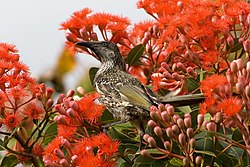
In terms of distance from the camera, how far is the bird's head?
13.7ft

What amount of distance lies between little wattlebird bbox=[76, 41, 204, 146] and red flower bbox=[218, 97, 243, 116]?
43 cm

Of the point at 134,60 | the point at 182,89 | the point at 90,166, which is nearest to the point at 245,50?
the point at 182,89

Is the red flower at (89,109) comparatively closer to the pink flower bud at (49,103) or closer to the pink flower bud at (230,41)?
the pink flower bud at (49,103)

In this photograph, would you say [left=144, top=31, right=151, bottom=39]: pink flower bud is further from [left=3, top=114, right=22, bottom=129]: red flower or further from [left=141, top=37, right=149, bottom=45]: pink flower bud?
[left=3, top=114, right=22, bottom=129]: red flower

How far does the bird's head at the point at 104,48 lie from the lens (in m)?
4.17

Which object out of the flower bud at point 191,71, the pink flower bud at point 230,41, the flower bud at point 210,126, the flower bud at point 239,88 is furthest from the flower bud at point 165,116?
the pink flower bud at point 230,41

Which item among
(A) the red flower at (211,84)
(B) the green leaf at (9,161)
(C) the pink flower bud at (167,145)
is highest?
(A) the red flower at (211,84)

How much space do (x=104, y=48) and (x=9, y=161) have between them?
86 centimetres

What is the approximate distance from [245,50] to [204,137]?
21.8 inches

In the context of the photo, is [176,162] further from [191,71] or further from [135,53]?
[135,53]

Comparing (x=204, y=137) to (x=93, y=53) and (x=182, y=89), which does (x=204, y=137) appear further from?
(x=93, y=53)

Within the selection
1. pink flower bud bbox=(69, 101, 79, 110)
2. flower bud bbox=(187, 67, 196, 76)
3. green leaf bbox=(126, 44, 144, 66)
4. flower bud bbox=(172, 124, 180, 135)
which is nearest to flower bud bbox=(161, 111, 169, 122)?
flower bud bbox=(172, 124, 180, 135)

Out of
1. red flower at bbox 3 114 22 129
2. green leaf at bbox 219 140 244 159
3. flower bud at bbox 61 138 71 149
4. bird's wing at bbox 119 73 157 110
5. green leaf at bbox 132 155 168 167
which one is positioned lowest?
green leaf at bbox 219 140 244 159

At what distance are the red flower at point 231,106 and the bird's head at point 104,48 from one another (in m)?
1.21
